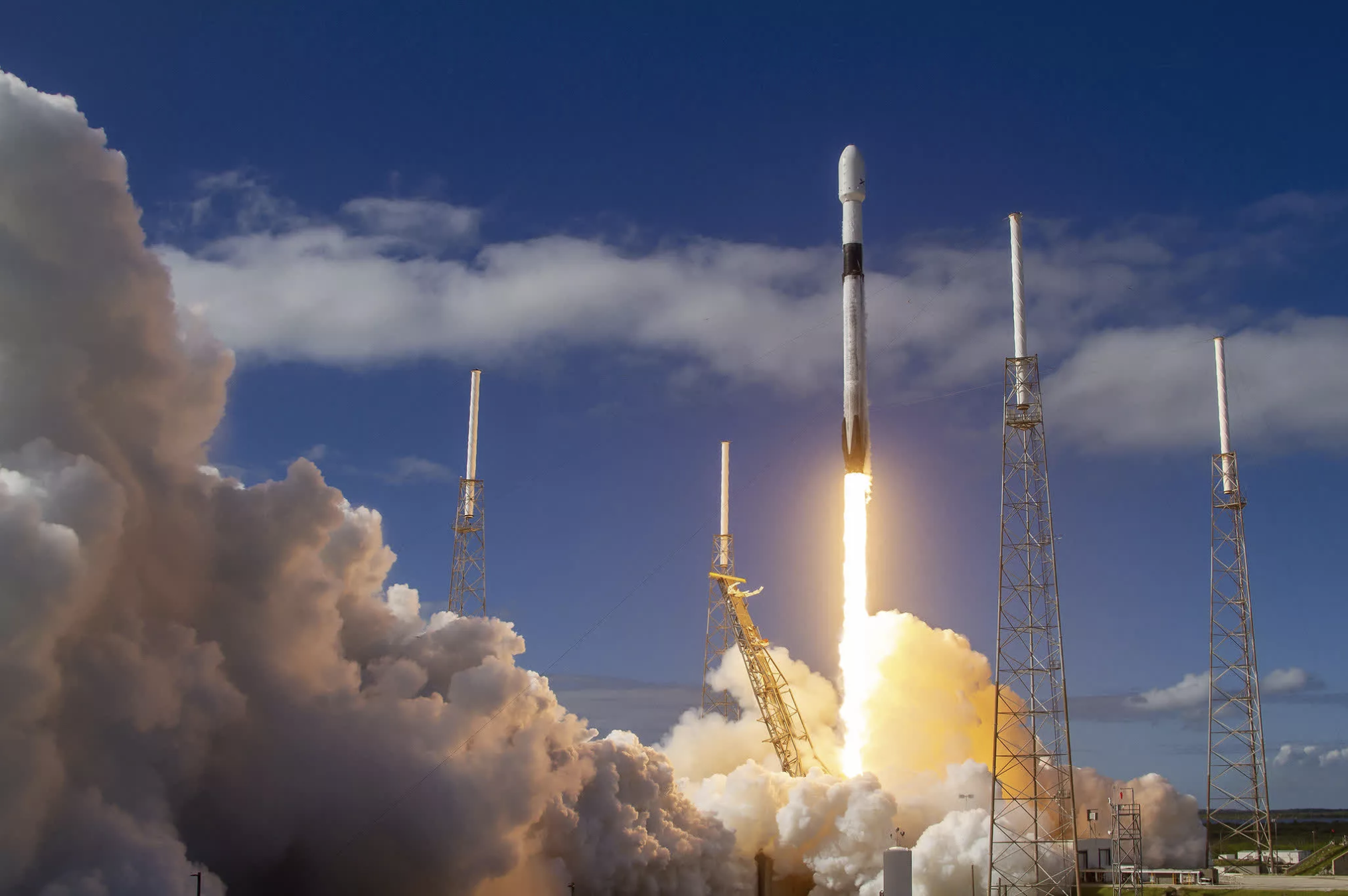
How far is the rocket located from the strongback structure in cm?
1586

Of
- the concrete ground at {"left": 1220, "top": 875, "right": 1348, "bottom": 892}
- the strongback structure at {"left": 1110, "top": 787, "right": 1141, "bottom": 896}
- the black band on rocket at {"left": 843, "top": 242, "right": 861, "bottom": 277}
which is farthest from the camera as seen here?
the black band on rocket at {"left": 843, "top": 242, "right": 861, "bottom": 277}

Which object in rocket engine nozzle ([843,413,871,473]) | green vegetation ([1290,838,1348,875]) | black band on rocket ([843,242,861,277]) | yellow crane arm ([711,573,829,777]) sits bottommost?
green vegetation ([1290,838,1348,875])

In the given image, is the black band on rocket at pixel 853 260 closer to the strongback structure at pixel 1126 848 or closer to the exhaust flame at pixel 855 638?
the exhaust flame at pixel 855 638

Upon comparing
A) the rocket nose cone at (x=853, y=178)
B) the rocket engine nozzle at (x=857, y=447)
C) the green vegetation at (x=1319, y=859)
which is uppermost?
the rocket nose cone at (x=853, y=178)

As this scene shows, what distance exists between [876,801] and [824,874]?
13.1ft

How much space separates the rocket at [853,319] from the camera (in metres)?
58.7

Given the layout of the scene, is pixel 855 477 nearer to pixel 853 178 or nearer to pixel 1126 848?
pixel 853 178

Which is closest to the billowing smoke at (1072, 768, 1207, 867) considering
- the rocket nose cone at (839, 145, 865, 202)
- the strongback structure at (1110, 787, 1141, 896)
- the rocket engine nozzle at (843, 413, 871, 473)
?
the strongback structure at (1110, 787, 1141, 896)

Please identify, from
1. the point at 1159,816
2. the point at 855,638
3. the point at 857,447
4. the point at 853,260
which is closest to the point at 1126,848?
the point at 1159,816

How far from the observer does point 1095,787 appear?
64438 mm

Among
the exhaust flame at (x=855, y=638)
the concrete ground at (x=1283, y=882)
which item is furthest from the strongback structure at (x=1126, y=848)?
the exhaust flame at (x=855, y=638)

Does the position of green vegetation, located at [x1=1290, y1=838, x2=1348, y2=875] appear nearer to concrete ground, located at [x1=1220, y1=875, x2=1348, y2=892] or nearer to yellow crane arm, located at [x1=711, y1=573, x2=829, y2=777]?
concrete ground, located at [x1=1220, y1=875, x2=1348, y2=892]

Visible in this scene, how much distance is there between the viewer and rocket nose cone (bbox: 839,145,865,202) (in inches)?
2392

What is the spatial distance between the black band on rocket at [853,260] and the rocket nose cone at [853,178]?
6.74ft
